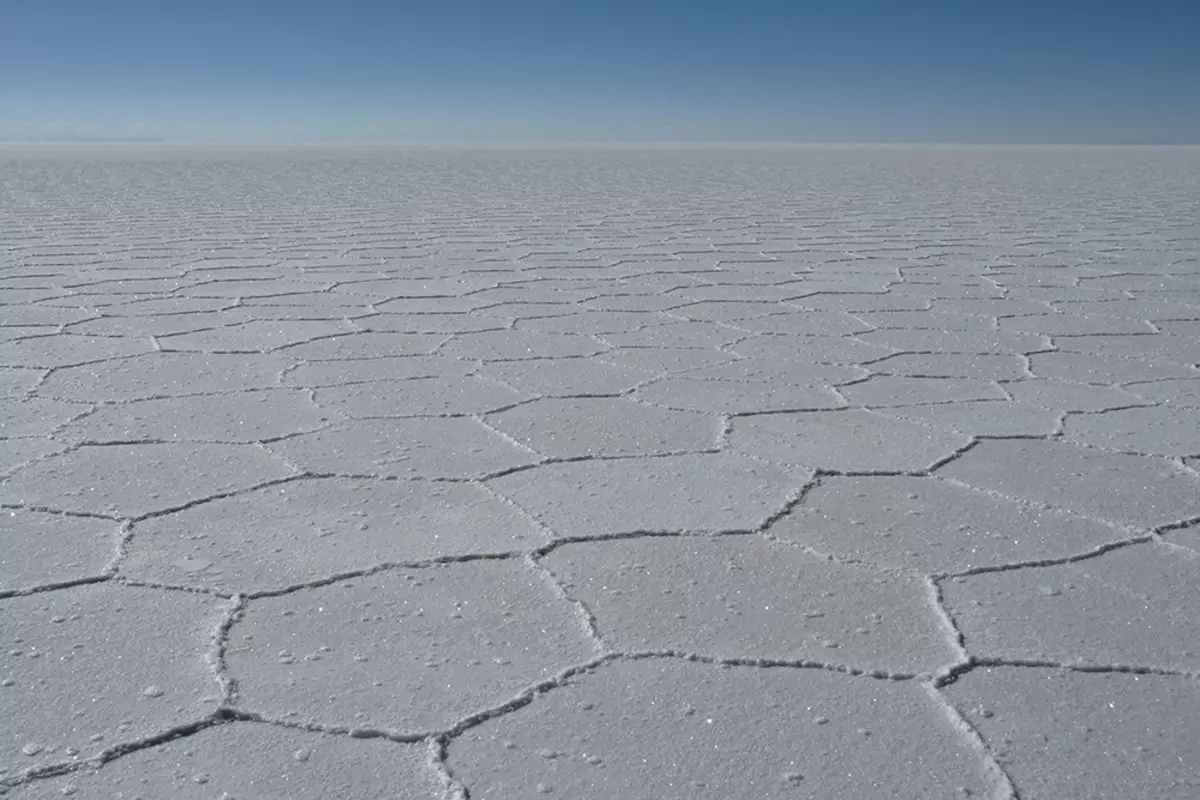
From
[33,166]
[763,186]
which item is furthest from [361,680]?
[33,166]

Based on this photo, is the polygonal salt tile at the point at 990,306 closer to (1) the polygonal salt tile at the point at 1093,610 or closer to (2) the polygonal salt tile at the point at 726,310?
(2) the polygonal salt tile at the point at 726,310

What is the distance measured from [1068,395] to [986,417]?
27 cm

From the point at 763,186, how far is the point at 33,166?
8.24m

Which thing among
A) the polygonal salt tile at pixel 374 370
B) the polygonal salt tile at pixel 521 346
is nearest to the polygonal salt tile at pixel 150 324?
the polygonal salt tile at pixel 374 370

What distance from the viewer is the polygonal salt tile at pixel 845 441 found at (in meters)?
1.95

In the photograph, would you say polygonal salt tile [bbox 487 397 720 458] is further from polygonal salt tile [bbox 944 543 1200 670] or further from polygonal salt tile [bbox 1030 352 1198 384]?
polygonal salt tile [bbox 1030 352 1198 384]

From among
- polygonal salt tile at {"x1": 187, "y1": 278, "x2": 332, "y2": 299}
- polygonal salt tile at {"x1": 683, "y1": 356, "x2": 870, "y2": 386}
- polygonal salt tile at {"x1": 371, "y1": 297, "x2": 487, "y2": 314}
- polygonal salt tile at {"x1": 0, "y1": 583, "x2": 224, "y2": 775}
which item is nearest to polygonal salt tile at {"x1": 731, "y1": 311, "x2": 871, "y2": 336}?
polygonal salt tile at {"x1": 683, "y1": 356, "x2": 870, "y2": 386}

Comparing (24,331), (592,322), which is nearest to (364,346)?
(592,322)

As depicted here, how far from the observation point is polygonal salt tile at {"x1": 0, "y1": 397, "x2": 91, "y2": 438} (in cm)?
207

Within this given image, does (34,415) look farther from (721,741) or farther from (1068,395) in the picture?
(1068,395)

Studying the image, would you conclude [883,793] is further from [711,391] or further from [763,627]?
[711,391]

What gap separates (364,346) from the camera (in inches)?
112

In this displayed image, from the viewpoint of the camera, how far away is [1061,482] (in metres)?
1.84

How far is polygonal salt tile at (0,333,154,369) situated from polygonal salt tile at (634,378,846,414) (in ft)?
3.84
